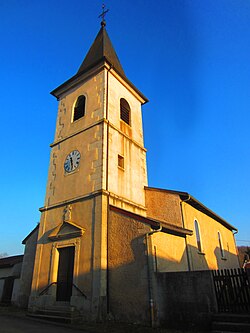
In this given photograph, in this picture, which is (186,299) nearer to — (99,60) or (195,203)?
(195,203)

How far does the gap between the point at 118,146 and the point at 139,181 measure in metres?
2.44

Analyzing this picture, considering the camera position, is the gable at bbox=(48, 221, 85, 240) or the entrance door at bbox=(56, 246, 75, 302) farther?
the gable at bbox=(48, 221, 85, 240)

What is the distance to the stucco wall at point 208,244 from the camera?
13664 mm

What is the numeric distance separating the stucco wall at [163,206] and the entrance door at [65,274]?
500cm

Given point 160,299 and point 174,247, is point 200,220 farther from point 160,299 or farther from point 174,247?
point 160,299

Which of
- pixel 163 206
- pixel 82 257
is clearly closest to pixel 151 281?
pixel 82 257

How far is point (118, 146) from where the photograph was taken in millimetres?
14492

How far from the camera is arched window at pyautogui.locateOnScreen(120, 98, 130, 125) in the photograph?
16625mm

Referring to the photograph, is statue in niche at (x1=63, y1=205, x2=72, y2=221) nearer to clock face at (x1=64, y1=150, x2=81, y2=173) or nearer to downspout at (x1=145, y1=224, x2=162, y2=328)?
clock face at (x1=64, y1=150, x2=81, y2=173)

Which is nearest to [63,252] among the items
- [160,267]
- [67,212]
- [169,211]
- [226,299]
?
[67,212]

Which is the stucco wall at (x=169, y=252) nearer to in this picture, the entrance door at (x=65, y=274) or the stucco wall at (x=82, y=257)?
the stucco wall at (x=82, y=257)

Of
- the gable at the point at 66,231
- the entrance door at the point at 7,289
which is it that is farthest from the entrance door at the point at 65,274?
the entrance door at the point at 7,289

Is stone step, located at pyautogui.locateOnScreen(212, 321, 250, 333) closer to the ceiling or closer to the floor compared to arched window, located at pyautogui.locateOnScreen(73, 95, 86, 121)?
closer to the floor

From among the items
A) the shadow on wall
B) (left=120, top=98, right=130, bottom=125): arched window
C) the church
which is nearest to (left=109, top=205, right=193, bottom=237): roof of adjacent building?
the church
